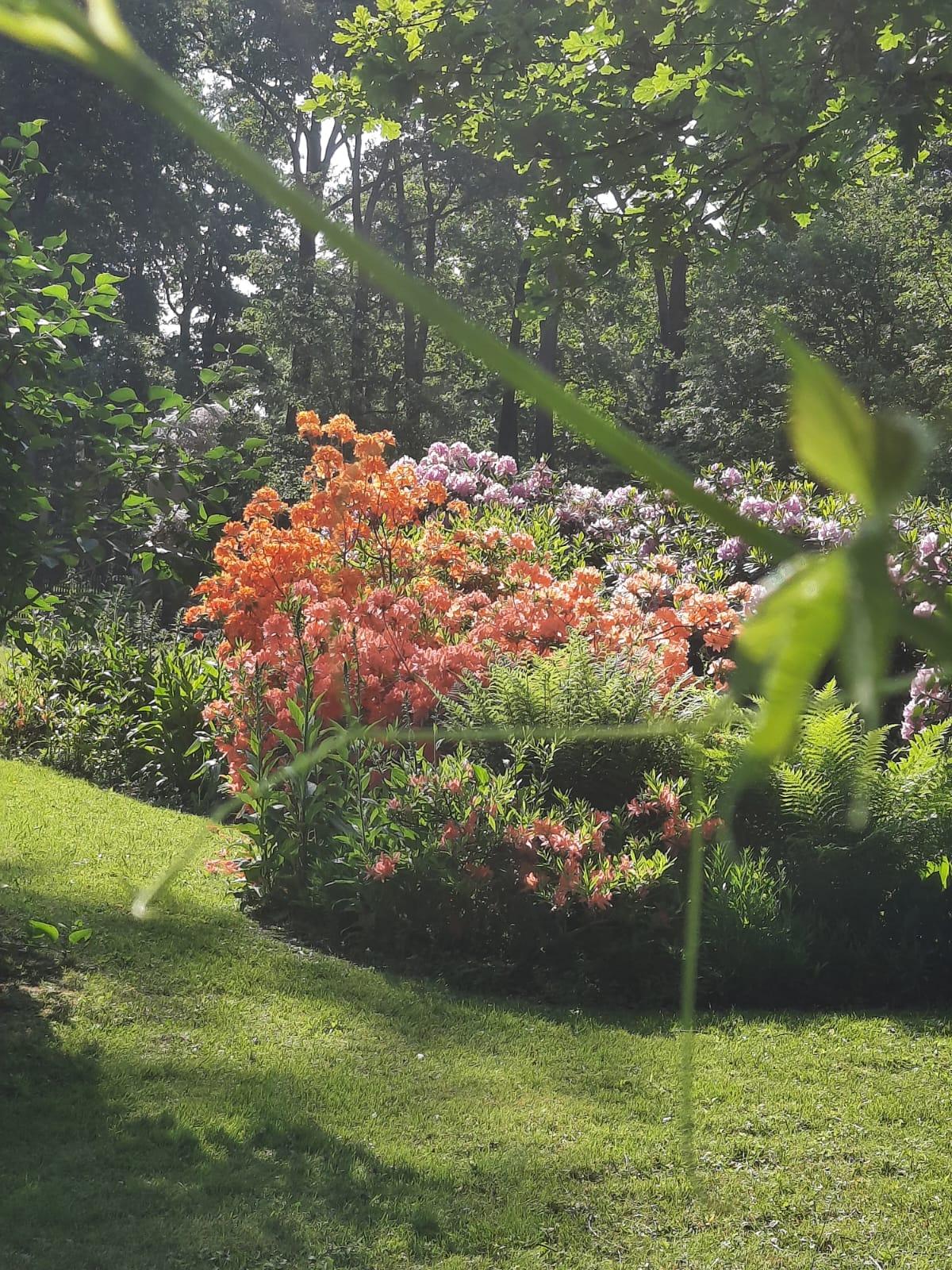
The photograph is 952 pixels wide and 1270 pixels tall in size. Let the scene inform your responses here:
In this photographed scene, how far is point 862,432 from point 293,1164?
3447 millimetres

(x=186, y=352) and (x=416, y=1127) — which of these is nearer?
(x=416, y=1127)

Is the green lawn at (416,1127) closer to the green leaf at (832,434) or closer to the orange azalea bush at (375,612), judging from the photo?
the orange azalea bush at (375,612)

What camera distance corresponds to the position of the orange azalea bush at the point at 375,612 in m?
5.54

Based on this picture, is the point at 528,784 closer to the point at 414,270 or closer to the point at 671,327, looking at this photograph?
the point at 671,327

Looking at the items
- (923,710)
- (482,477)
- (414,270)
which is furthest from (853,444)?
(414,270)

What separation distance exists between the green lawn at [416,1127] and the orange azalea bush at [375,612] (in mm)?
1380

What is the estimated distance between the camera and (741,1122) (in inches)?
139

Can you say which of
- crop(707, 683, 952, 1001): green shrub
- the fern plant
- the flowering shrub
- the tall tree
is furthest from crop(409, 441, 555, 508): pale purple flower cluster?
crop(707, 683, 952, 1001): green shrub

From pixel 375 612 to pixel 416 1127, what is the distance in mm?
2830

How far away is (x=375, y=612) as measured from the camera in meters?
5.77

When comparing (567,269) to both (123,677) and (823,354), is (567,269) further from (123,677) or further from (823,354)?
(823,354)

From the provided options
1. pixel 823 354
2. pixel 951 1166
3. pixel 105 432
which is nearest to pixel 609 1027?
pixel 951 1166

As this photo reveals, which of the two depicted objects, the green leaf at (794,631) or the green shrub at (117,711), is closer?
the green leaf at (794,631)

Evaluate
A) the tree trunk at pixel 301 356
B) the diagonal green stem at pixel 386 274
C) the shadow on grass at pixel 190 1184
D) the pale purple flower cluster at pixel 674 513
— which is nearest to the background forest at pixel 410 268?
the tree trunk at pixel 301 356
